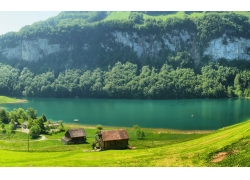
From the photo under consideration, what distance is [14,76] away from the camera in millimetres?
72250

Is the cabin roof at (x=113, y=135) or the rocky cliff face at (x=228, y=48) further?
the rocky cliff face at (x=228, y=48)

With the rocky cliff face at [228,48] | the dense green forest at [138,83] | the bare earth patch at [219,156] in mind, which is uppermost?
the rocky cliff face at [228,48]

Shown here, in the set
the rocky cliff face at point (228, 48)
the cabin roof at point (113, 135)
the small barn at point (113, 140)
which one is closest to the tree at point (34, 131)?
the small barn at point (113, 140)

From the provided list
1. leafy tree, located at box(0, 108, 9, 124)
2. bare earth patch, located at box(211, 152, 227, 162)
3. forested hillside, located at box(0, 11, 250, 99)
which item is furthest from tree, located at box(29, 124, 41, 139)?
forested hillside, located at box(0, 11, 250, 99)

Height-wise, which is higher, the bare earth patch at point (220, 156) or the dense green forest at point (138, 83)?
the dense green forest at point (138, 83)

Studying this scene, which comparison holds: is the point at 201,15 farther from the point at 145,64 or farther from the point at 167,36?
the point at 145,64

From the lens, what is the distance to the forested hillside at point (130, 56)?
71938 millimetres

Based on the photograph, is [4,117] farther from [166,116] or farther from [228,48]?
[228,48]

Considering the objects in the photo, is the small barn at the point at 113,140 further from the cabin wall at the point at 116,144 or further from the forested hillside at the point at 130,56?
the forested hillside at the point at 130,56

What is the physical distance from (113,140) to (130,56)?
73.9 m

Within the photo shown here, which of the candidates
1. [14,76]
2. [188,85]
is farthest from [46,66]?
[188,85]

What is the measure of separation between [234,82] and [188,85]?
10.4 meters

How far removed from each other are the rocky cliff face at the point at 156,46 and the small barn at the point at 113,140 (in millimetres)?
54898

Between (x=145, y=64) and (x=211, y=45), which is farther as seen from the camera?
(x=145, y=64)
